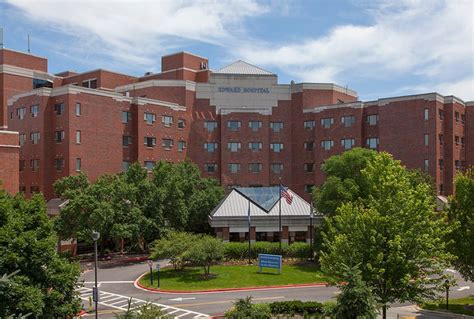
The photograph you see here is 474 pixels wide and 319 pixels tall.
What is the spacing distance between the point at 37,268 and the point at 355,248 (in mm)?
14827

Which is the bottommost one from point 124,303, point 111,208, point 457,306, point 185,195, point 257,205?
point 124,303

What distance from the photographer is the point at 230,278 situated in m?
43.3

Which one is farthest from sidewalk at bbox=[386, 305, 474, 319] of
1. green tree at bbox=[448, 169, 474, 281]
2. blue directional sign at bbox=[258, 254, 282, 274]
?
blue directional sign at bbox=[258, 254, 282, 274]

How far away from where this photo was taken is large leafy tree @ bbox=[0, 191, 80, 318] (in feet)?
66.7

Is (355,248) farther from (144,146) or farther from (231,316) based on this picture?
(144,146)

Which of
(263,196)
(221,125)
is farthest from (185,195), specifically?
(221,125)

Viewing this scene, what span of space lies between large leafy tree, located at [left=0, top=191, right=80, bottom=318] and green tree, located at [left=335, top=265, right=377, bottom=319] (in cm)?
1238

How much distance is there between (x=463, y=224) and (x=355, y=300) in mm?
13826

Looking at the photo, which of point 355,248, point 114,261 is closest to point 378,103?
point 114,261

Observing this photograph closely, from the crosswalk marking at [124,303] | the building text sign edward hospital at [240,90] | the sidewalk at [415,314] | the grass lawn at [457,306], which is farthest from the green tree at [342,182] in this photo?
the building text sign edward hospital at [240,90]

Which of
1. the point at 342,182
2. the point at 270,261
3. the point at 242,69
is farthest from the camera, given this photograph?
the point at 242,69

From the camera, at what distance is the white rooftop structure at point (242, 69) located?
82250 millimetres

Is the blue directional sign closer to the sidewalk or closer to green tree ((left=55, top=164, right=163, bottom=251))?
the sidewalk

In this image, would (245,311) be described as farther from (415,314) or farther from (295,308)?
(415,314)
